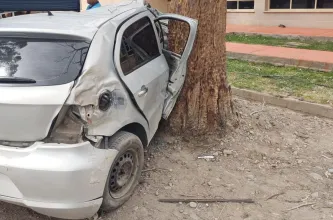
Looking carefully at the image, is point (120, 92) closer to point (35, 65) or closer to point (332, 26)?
point (35, 65)

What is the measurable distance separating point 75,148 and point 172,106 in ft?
5.73

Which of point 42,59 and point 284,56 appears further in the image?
point 284,56

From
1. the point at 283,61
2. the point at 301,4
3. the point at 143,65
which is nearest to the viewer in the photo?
the point at 143,65

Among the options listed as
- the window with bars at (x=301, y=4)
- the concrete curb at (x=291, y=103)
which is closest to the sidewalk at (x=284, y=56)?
the concrete curb at (x=291, y=103)

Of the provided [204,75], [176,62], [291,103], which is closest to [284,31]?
[291,103]

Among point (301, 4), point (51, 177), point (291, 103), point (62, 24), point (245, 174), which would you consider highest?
point (62, 24)

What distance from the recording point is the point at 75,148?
9.43ft

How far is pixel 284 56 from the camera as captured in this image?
8602 millimetres

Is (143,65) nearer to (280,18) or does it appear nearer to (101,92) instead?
(101,92)

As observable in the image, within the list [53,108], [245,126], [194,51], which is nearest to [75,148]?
[53,108]

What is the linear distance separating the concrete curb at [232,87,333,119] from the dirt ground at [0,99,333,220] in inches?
11.9

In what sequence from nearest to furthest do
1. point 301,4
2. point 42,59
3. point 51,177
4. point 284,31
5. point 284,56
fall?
1. point 51,177
2. point 42,59
3. point 284,56
4. point 284,31
5. point 301,4

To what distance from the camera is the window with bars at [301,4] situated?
12.3m

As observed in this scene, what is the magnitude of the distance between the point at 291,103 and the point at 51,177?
4.09m
